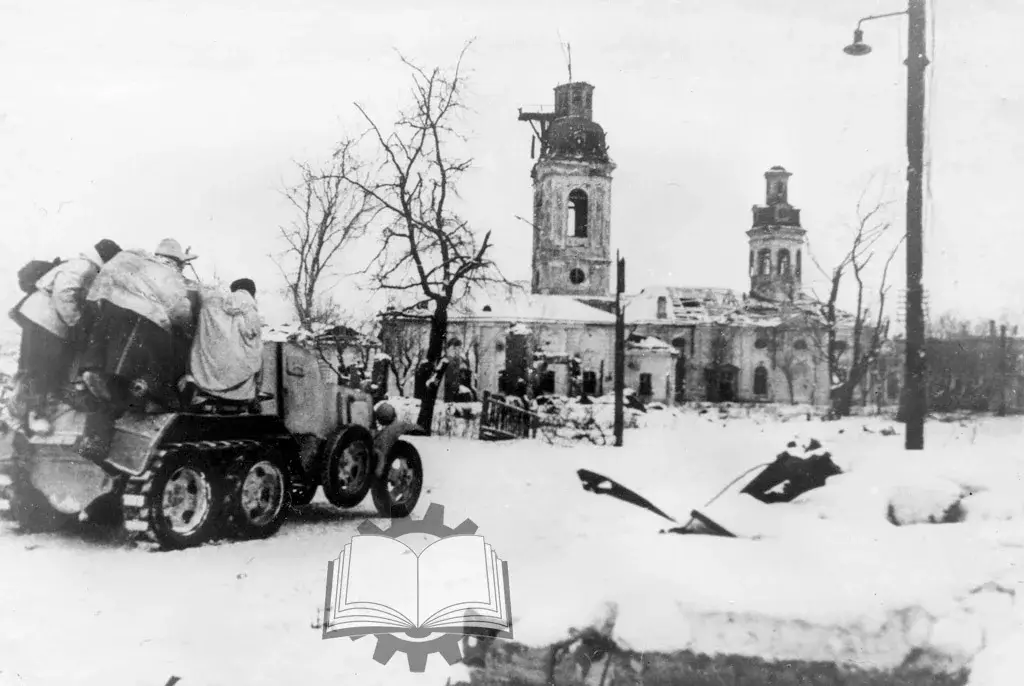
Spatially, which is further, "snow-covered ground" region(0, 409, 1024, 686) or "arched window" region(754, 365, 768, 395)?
"arched window" region(754, 365, 768, 395)

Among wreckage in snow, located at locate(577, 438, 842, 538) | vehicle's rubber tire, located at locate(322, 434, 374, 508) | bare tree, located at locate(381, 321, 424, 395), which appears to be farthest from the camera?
vehicle's rubber tire, located at locate(322, 434, 374, 508)

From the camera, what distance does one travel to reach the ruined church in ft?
13.1

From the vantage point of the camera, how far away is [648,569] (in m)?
3.79

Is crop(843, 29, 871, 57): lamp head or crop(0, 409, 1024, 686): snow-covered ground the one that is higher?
crop(843, 29, 871, 57): lamp head

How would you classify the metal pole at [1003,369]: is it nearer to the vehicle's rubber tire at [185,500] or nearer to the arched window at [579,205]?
the arched window at [579,205]

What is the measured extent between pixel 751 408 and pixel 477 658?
6.26ft

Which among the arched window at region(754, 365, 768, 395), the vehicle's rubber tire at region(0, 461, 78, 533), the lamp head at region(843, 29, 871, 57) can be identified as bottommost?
the vehicle's rubber tire at region(0, 461, 78, 533)

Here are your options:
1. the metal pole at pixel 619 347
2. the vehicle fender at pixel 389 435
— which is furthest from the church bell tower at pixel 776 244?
the vehicle fender at pixel 389 435

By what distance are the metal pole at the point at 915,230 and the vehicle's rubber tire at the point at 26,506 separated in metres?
4.40

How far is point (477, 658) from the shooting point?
11.9 feet

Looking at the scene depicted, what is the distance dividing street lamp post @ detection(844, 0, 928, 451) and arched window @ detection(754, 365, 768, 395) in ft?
2.43

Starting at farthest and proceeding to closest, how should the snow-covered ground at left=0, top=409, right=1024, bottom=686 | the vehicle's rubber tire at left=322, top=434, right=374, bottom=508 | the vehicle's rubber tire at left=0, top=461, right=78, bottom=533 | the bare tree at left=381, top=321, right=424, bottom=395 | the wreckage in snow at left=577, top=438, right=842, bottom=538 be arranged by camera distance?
the vehicle's rubber tire at left=322, top=434, right=374, bottom=508 → the bare tree at left=381, top=321, right=424, bottom=395 → the wreckage in snow at left=577, top=438, right=842, bottom=538 → the vehicle's rubber tire at left=0, top=461, right=78, bottom=533 → the snow-covered ground at left=0, top=409, right=1024, bottom=686

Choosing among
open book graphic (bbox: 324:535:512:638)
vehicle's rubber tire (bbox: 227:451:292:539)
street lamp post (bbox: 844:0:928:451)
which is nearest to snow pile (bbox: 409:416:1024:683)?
open book graphic (bbox: 324:535:512:638)

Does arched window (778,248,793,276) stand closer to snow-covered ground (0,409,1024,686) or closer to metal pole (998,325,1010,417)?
snow-covered ground (0,409,1024,686)
